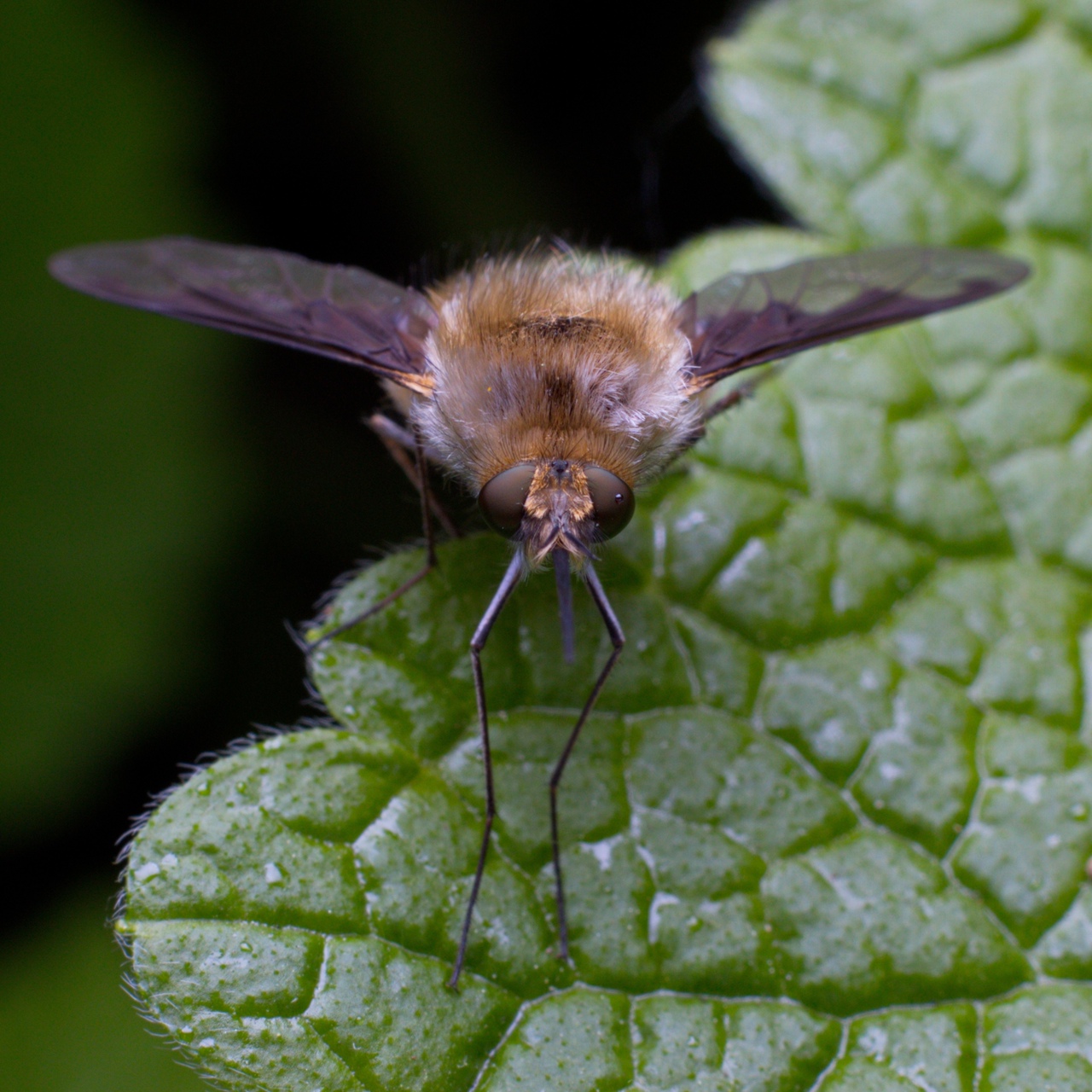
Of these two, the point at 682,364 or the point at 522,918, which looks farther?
the point at 682,364

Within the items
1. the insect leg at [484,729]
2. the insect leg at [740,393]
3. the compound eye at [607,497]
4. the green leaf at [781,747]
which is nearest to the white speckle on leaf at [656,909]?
the green leaf at [781,747]

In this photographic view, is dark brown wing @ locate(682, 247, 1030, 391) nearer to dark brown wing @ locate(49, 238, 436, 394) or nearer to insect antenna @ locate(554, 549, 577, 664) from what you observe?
insect antenna @ locate(554, 549, 577, 664)

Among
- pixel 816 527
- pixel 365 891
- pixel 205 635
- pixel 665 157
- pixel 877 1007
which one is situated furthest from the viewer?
pixel 665 157

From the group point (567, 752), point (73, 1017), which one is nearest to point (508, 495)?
point (567, 752)

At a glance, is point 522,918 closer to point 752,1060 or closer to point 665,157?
point 752,1060

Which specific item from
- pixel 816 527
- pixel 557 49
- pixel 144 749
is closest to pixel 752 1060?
pixel 816 527

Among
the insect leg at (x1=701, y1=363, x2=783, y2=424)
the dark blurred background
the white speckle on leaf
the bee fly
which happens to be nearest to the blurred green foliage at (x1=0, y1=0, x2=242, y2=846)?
the dark blurred background
